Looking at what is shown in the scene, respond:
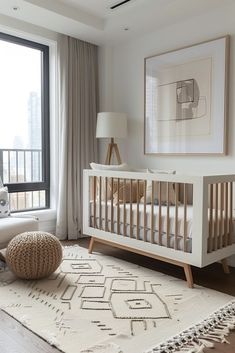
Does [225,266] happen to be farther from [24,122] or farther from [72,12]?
[72,12]

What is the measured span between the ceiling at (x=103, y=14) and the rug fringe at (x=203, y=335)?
256 cm

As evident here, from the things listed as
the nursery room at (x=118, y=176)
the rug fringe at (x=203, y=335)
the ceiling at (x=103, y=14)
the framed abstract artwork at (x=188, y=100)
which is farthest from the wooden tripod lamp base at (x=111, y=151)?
the rug fringe at (x=203, y=335)

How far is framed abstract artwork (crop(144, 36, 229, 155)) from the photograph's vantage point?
2.94 meters

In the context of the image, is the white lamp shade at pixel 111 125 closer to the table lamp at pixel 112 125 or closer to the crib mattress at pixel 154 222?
the table lamp at pixel 112 125

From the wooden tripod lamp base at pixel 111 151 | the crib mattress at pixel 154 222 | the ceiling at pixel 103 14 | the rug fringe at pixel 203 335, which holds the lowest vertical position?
the rug fringe at pixel 203 335

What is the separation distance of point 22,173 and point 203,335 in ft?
8.99

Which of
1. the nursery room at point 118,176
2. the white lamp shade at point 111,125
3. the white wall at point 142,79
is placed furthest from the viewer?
the white lamp shade at point 111,125

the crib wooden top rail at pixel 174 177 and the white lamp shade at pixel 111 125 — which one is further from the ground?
the white lamp shade at pixel 111 125

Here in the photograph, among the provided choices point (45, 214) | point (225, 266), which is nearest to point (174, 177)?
point (225, 266)

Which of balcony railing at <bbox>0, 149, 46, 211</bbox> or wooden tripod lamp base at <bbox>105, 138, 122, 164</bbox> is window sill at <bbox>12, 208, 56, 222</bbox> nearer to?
balcony railing at <bbox>0, 149, 46, 211</bbox>

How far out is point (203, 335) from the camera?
1.70 metres

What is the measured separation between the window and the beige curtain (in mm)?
275

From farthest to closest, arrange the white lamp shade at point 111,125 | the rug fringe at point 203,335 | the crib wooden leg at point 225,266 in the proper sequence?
1. the white lamp shade at point 111,125
2. the crib wooden leg at point 225,266
3. the rug fringe at point 203,335

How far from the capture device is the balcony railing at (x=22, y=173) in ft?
11.9
